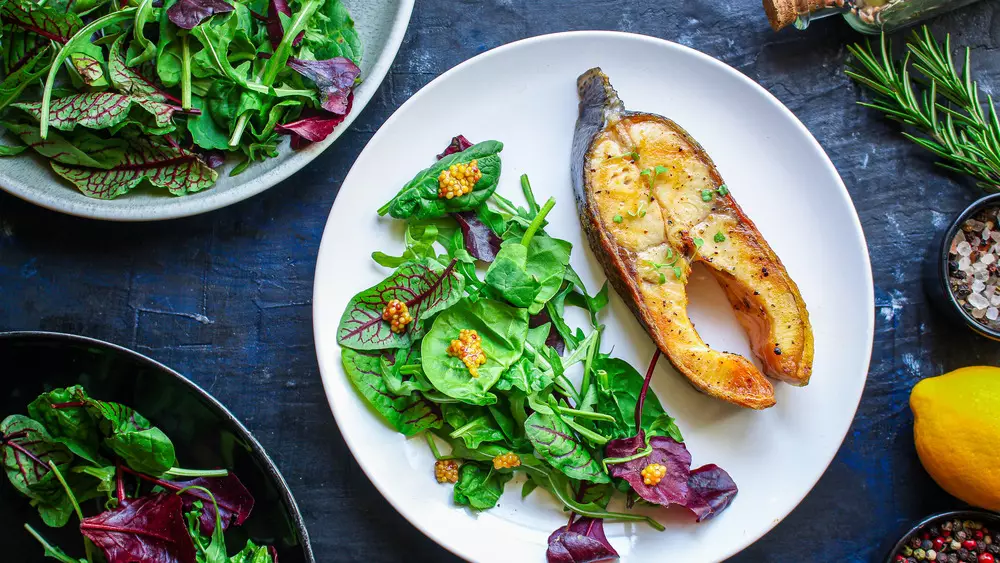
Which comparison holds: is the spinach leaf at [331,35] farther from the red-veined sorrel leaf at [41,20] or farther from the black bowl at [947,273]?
the black bowl at [947,273]

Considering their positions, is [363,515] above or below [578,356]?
below

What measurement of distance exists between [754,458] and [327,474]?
3.56ft

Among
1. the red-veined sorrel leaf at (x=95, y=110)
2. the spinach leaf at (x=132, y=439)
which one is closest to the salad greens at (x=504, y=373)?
the spinach leaf at (x=132, y=439)

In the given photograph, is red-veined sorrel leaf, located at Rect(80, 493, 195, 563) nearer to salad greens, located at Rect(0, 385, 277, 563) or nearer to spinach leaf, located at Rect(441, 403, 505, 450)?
salad greens, located at Rect(0, 385, 277, 563)

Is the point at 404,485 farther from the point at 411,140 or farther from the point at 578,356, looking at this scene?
the point at 411,140

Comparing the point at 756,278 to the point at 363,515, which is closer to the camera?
the point at 756,278

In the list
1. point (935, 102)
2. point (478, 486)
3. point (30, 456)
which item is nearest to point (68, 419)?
A: point (30, 456)

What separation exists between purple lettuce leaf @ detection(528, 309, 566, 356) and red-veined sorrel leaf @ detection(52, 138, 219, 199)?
859mm

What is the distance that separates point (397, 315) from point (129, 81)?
0.84 metres

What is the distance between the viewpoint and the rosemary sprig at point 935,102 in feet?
5.72

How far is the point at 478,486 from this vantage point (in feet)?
5.39

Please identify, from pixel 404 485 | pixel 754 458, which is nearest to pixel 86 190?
pixel 404 485

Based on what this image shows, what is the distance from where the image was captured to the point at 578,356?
5.40ft

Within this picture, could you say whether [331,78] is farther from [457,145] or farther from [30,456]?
[30,456]
